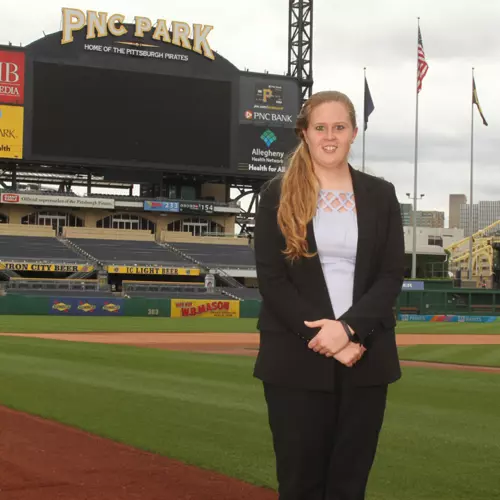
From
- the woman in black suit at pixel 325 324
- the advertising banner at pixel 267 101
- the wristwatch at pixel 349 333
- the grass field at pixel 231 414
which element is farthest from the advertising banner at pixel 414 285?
the wristwatch at pixel 349 333

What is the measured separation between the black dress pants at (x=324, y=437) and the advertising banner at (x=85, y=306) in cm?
3786

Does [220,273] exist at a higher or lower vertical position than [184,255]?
lower

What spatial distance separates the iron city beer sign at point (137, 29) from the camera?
5303 cm

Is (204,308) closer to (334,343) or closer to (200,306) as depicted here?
(200,306)

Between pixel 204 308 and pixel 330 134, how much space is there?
40647 mm

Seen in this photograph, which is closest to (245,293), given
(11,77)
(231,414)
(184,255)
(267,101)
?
(184,255)

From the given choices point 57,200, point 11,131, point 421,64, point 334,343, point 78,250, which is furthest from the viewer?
point 57,200

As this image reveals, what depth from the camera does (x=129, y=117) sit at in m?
52.8

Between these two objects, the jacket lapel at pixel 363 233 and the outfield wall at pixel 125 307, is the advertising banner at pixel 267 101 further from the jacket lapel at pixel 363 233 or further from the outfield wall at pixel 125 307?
the jacket lapel at pixel 363 233

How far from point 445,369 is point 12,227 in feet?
151

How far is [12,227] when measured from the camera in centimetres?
5634

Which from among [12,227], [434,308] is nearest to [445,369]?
[434,308]

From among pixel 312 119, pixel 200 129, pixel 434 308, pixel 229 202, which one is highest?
pixel 200 129

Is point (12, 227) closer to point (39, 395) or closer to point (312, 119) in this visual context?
point (39, 395)
